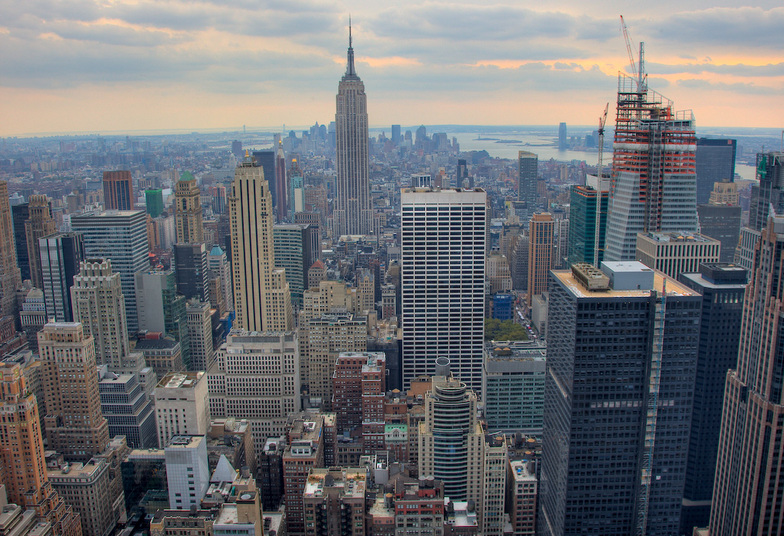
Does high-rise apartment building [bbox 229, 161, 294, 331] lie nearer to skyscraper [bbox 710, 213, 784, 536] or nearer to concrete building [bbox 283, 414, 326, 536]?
concrete building [bbox 283, 414, 326, 536]

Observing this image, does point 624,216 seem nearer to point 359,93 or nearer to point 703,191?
point 703,191

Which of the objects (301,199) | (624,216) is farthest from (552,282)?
(301,199)

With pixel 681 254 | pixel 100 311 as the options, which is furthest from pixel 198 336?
pixel 681 254

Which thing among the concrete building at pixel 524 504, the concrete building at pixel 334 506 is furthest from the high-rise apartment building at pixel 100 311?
the concrete building at pixel 524 504

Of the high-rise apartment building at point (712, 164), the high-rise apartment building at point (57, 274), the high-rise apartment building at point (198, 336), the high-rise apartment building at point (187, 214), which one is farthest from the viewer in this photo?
the high-rise apartment building at point (187, 214)

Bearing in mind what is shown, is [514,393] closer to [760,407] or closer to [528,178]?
[760,407]

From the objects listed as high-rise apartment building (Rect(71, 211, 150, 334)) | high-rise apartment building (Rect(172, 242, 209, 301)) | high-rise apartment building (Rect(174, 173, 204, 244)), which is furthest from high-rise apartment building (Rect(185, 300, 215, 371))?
high-rise apartment building (Rect(174, 173, 204, 244))

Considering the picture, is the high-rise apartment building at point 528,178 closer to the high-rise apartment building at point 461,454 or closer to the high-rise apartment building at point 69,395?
the high-rise apartment building at point 461,454
